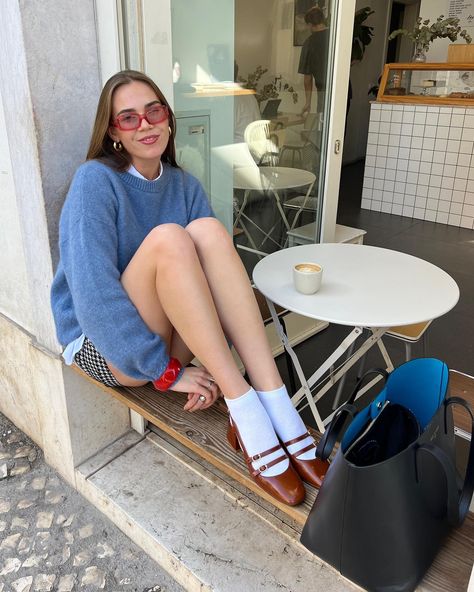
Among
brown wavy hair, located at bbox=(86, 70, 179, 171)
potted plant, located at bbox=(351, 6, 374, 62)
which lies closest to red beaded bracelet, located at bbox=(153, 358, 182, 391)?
brown wavy hair, located at bbox=(86, 70, 179, 171)

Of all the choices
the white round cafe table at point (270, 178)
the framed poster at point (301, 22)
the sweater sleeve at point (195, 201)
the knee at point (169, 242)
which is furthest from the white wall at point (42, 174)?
the framed poster at point (301, 22)

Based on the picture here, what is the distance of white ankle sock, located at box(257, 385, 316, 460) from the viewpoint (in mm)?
1273

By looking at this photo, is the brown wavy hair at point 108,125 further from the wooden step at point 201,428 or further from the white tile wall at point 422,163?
the white tile wall at point 422,163

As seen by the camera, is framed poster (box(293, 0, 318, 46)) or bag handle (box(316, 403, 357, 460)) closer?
bag handle (box(316, 403, 357, 460))

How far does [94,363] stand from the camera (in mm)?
1449

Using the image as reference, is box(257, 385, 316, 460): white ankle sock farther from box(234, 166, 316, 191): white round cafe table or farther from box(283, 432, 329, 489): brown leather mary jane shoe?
box(234, 166, 316, 191): white round cafe table

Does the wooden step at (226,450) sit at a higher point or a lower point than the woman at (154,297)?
lower

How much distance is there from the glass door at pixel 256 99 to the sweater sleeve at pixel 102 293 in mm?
553

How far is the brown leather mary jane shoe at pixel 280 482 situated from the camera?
118 cm

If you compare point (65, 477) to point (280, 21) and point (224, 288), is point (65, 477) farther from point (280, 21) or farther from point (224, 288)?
point (280, 21)

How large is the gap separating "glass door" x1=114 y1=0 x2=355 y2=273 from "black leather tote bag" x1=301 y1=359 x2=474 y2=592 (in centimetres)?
123

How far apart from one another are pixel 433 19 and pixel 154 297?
6486 millimetres

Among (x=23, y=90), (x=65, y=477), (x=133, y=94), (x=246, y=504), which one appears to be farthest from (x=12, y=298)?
(x=246, y=504)

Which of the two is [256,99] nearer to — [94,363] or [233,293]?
[233,293]
